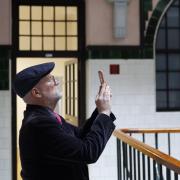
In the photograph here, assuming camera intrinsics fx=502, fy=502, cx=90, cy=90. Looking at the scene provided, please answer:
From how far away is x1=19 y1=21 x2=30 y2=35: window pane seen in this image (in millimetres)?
7193

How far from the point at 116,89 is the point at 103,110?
5058mm

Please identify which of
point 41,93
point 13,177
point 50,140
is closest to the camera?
point 50,140

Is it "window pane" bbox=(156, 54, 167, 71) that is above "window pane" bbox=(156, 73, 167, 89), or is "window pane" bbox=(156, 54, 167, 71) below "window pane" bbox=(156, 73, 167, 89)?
above

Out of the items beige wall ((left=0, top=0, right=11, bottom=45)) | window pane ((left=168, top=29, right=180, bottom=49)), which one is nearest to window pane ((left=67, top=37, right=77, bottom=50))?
beige wall ((left=0, top=0, right=11, bottom=45))

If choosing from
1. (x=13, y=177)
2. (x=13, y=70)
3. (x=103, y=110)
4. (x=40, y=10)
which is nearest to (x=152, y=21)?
(x=40, y=10)

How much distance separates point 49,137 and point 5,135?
203 inches

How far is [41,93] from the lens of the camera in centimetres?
215

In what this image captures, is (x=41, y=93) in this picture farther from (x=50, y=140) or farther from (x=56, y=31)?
(x=56, y=31)

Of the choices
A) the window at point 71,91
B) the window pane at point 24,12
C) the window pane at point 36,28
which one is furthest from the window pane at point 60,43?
the window pane at point 24,12

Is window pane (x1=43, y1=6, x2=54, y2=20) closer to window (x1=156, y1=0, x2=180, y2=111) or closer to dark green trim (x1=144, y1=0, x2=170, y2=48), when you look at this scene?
dark green trim (x1=144, y1=0, x2=170, y2=48)

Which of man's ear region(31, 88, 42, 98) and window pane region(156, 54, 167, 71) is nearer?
man's ear region(31, 88, 42, 98)

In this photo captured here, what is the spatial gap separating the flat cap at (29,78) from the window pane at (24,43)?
505 cm

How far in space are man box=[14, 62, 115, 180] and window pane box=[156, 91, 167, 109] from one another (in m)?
5.33

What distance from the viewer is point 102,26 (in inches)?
285
